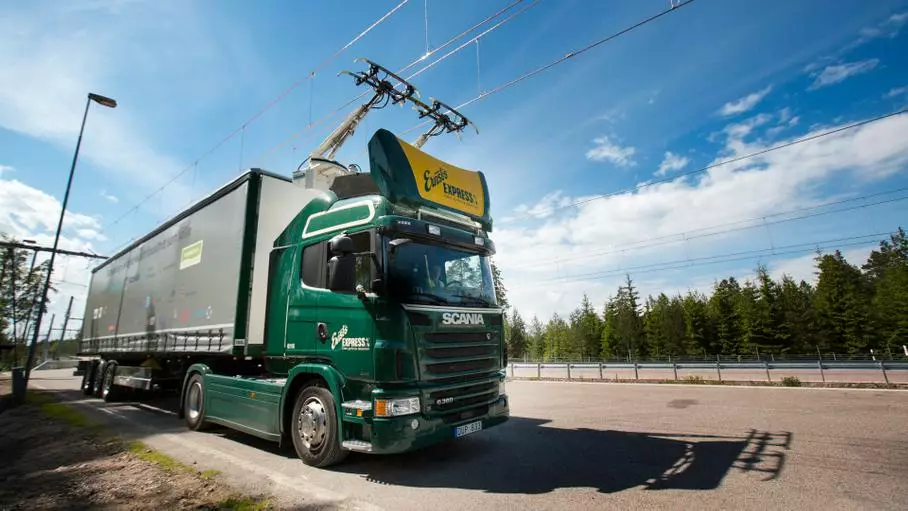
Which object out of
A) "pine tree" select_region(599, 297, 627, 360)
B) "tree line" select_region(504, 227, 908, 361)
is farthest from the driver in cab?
"pine tree" select_region(599, 297, 627, 360)

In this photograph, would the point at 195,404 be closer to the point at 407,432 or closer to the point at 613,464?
the point at 407,432

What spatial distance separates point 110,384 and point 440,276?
508 inches

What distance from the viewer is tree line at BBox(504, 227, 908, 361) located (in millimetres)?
44469

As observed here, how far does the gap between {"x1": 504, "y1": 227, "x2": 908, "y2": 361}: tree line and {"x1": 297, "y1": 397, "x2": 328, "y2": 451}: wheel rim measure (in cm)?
3302

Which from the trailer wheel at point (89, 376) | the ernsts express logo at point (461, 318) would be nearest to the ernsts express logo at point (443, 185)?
the ernsts express logo at point (461, 318)

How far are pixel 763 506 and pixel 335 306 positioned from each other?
193 inches

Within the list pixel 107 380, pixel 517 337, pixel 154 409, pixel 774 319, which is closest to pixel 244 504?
pixel 154 409

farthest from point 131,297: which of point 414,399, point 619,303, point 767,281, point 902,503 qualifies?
point 619,303

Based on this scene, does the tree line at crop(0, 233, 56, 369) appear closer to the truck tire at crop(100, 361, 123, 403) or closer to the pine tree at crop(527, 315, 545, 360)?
the truck tire at crop(100, 361, 123, 403)

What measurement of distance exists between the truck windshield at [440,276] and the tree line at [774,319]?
106 ft

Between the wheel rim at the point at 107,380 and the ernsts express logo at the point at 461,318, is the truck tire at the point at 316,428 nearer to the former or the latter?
the ernsts express logo at the point at 461,318

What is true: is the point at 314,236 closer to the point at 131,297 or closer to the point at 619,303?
the point at 131,297

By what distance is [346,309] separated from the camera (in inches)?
200

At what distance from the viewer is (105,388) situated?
42.0 feet
